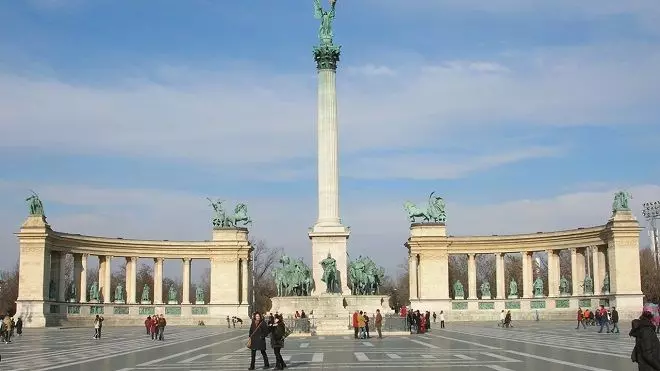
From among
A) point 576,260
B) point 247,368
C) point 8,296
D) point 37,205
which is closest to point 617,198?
point 576,260

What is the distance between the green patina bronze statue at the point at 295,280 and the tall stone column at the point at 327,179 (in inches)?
48.6

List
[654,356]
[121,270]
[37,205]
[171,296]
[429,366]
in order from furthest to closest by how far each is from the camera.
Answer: [121,270] → [171,296] → [37,205] → [429,366] → [654,356]

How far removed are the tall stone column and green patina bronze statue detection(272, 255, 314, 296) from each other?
1.23 meters

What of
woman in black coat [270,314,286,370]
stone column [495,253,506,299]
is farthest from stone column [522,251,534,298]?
woman in black coat [270,314,286,370]

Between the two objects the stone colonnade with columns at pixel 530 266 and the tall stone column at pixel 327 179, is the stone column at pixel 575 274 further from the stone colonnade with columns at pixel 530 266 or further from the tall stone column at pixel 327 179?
the tall stone column at pixel 327 179

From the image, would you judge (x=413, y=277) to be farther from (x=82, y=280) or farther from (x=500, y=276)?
(x=82, y=280)

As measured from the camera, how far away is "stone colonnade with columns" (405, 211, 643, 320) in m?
78.6

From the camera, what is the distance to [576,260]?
3455 inches

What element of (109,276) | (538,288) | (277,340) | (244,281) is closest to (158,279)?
(109,276)

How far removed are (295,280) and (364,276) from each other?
6154 mm

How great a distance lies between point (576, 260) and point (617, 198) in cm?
1055

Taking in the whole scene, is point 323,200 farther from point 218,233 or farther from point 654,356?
point 654,356

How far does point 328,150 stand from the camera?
71812mm

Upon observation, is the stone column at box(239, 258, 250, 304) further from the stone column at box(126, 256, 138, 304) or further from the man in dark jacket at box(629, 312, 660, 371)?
the man in dark jacket at box(629, 312, 660, 371)
